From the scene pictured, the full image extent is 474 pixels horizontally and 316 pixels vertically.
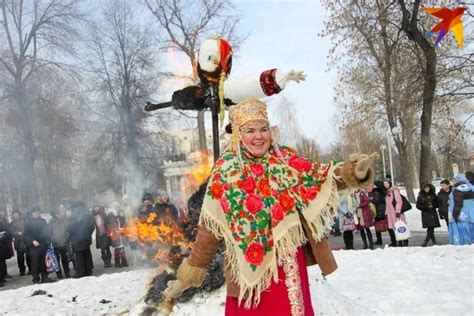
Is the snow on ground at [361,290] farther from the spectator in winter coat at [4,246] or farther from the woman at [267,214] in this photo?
the spectator in winter coat at [4,246]

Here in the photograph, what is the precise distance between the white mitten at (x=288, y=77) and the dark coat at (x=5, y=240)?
1061 centimetres

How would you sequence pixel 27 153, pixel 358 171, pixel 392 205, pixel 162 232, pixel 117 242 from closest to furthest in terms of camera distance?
pixel 358 171, pixel 162 232, pixel 392 205, pixel 117 242, pixel 27 153

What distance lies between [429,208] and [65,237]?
30.0ft

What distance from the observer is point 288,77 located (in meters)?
4.32

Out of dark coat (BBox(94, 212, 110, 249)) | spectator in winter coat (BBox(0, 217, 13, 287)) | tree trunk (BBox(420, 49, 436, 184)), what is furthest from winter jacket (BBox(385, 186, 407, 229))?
spectator in winter coat (BBox(0, 217, 13, 287))

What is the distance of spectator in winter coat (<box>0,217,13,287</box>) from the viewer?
40.6 ft

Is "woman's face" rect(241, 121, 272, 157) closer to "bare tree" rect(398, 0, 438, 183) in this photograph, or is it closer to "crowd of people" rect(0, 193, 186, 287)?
"crowd of people" rect(0, 193, 186, 287)

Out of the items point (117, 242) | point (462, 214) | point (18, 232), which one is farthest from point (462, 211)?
point (18, 232)

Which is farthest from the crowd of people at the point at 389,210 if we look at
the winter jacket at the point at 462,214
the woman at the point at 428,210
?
the winter jacket at the point at 462,214

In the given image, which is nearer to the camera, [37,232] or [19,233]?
[37,232]

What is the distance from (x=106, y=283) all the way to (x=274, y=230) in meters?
→ 6.95

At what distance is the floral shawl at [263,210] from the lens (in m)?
2.87

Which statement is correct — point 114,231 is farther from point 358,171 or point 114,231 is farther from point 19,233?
point 358,171

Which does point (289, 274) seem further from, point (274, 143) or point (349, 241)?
point (349, 241)
